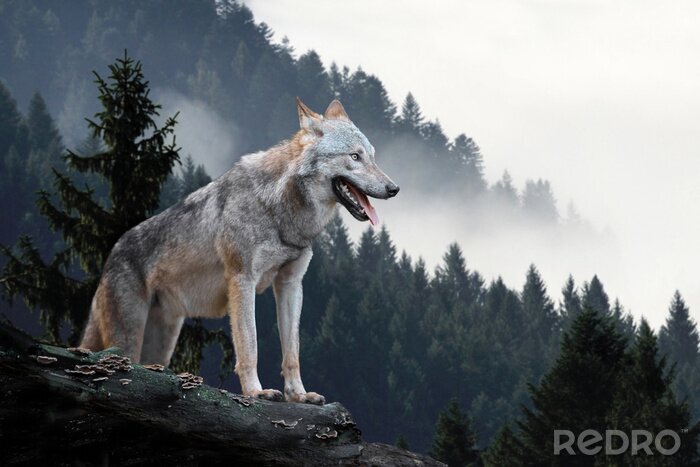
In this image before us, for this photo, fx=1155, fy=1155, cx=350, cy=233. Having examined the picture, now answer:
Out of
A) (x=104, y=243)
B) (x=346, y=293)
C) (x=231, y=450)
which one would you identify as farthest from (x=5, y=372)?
(x=346, y=293)

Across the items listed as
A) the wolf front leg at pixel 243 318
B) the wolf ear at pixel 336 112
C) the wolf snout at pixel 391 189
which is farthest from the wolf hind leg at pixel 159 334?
the wolf snout at pixel 391 189

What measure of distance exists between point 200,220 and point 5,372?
529cm

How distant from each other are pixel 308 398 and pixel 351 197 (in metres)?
2.22

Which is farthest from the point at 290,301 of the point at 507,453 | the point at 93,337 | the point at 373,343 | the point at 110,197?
the point at 373,343

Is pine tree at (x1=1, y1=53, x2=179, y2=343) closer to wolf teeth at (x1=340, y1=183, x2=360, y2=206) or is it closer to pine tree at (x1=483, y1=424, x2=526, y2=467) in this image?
wolf teeth at (x1=340, y1=183, x2=360, y2=206)

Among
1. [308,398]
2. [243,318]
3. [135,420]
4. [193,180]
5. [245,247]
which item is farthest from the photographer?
[193,180]

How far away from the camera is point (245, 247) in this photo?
1288 centimetres

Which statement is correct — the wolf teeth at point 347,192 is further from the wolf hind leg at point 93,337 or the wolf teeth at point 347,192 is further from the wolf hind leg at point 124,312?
the wolf hind leg at point 93,337

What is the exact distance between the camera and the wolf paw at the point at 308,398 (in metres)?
11.7

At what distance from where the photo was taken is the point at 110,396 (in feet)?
29.4

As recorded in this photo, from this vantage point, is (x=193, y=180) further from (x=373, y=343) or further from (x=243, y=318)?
(x=243, y=318)

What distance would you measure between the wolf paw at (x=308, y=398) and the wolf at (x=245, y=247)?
0.5 inches

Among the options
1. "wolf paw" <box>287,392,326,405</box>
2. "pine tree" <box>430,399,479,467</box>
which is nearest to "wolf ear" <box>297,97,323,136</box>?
"wolf paw" <box>287,392,326,405</box>

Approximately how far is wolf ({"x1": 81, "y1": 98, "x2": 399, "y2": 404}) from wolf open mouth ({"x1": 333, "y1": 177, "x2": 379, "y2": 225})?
0.01m
